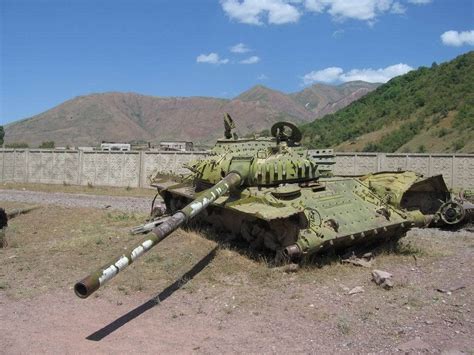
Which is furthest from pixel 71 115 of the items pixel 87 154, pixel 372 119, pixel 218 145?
pixel 218 145

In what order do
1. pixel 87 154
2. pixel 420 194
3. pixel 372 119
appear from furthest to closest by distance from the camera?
pixel 372 119 < pixel 87 154 < pixel 420 194

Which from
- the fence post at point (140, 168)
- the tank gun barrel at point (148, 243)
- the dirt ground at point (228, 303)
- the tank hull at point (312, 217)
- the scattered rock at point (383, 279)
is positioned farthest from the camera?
the fence post at point (140, 168)

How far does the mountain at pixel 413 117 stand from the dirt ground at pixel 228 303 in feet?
72.5

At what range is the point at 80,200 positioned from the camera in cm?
2088

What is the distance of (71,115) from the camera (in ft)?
397

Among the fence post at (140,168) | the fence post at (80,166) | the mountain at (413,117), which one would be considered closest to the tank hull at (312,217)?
the fence post at (140,168)

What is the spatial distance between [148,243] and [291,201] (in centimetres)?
296

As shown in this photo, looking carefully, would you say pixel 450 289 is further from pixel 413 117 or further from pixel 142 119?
pixel 142 119

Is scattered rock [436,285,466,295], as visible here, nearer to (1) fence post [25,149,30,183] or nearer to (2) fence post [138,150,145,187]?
(2) fence post [138,150,145,187]

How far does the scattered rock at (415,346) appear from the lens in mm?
5305

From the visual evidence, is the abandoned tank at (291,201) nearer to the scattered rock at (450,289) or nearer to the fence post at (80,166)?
the scattered rock at (450,289)

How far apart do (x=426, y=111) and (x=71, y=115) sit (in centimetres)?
9666

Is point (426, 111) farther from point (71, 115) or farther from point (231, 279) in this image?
point (71, 115)

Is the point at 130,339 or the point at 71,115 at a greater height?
the point at 71,115
